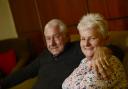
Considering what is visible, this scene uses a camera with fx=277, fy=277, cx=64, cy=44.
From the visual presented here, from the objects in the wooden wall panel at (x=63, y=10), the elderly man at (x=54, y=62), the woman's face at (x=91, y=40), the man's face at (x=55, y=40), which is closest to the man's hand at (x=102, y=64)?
the woman's face at (x=91, y=40)

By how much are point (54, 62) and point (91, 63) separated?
0.83 m

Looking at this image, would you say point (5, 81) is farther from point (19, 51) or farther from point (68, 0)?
point (68, 0)

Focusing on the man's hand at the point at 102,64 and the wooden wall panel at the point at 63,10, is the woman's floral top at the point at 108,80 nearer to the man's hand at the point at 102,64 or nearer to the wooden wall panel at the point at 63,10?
the man's hand at the point at 102,64

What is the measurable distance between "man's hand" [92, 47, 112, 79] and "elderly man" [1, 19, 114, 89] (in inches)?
30.1

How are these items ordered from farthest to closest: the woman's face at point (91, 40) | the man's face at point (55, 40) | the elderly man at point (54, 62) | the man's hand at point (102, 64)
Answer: the man's face at point (55, 40) → the elderly man at point (54, 62) → the woman's face at point (91, 40) → the man's hand at point (102, 64)

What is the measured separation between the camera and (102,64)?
154 cm

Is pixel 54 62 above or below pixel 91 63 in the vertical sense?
below

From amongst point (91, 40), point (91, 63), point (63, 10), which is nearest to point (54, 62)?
point (91, 40)

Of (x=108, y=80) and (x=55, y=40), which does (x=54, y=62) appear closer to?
(x=55, y=40)

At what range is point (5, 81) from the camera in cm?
258

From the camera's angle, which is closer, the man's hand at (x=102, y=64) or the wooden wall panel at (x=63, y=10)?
the man's hand at (x=102, y=64)

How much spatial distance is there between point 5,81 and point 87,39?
1.02m

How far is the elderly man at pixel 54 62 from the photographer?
2.37 m

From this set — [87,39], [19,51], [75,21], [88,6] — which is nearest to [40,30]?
[19,51]
